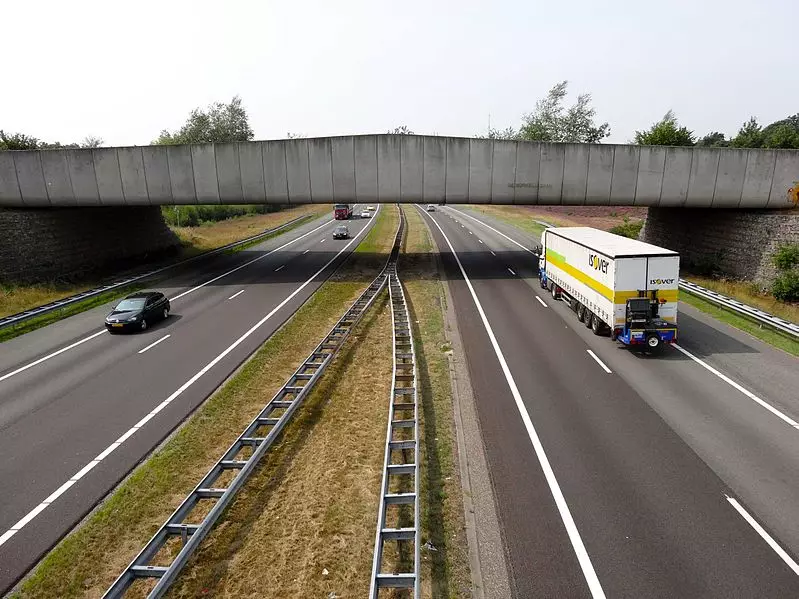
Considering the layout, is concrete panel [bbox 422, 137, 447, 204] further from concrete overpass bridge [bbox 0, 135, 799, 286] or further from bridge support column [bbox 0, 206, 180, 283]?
bridge support column [bbox 0, 206, 180, 283]

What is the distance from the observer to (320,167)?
1377 inches

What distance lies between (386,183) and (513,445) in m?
25.9

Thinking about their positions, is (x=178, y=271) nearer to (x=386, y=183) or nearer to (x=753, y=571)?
(x=386, y=183)

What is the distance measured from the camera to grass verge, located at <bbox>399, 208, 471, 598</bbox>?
27.7 feet

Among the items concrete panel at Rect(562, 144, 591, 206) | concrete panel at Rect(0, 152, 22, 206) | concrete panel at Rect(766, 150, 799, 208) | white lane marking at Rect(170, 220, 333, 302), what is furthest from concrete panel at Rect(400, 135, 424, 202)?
concrete panel at Rect(0, 152, 22, 206)

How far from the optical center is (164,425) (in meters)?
14.0

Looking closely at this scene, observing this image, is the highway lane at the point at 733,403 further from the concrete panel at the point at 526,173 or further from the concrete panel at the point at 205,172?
the concrete panel at the point at 205,172

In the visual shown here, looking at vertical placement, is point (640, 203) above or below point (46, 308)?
above

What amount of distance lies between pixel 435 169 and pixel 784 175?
22938mm

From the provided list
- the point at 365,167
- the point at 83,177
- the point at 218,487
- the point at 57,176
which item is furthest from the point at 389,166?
the point at 218,487

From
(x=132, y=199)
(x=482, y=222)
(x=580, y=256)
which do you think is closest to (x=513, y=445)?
(x=580, y=256)

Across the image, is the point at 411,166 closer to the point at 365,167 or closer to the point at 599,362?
the point at 365,167

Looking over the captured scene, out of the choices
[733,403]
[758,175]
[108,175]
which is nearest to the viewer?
[733,403]

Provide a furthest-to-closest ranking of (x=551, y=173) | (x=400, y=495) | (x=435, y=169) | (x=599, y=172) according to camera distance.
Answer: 1. (x=435, y=169)
2. (x=551, y=173)
3. (x=599, y=172)
4. (x=400, y=495)
